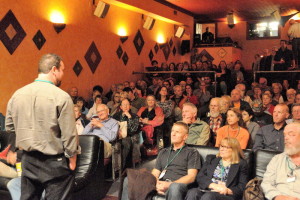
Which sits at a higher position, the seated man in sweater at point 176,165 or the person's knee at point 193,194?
the seated man in sweater at point 176,165

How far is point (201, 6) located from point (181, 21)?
2.68ft

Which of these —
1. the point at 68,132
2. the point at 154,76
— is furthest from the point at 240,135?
the point at 154,76

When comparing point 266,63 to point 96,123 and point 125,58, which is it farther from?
point 96,123

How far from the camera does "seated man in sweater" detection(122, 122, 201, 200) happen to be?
148 inches

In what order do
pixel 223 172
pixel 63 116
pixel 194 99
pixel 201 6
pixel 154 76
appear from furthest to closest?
1. pixel 201 6
2. pixel 154 76
3. pixel 194 99
4. pixel 223 172
5. pixel 63 116

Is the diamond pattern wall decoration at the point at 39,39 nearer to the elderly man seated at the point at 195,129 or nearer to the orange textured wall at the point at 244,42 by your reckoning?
the elderly man seated at the point at 195,129

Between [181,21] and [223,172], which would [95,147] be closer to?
[223,172]

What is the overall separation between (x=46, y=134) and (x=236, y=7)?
11.0 m

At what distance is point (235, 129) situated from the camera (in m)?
4.82

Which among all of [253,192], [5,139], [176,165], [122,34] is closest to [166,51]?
[122,34]

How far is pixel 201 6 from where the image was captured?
505 inches

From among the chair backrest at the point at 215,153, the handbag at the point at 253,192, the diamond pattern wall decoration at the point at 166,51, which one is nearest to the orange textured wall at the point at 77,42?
the diamond pattern wall decoration at the point at 166,51

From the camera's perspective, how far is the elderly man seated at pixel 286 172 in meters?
3.34

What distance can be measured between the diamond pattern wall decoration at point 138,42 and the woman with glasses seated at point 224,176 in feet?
24.7
